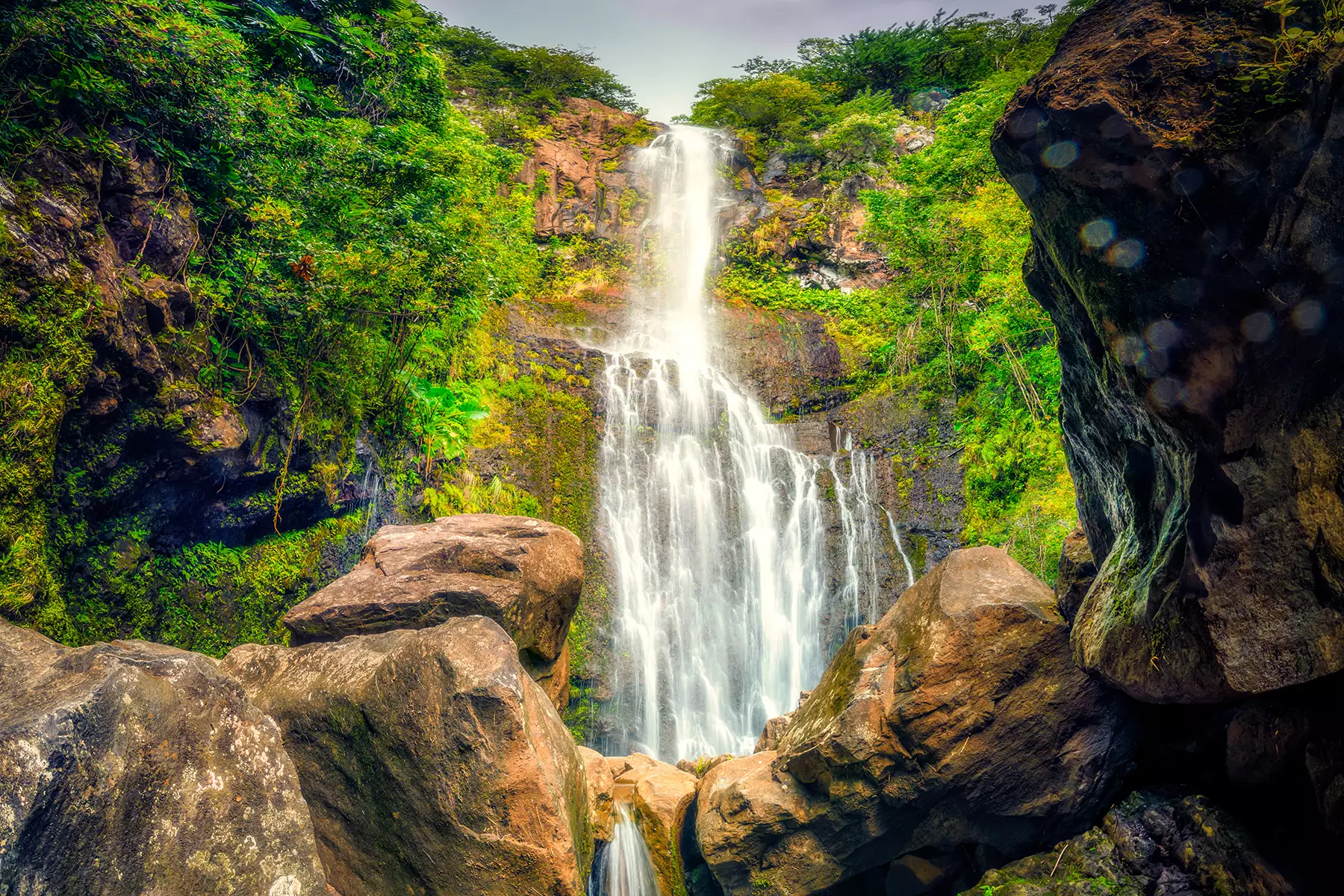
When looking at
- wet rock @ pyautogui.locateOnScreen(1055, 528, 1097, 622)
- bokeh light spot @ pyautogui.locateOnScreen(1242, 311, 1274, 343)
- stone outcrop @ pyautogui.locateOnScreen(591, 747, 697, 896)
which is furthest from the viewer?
stone outcrop @ pyautogui.locateOnScreen(591, 747, 697, 896)

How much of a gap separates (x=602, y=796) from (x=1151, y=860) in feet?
16.1

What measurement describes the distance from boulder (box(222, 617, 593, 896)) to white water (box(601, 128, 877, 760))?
A: 6.94 meters

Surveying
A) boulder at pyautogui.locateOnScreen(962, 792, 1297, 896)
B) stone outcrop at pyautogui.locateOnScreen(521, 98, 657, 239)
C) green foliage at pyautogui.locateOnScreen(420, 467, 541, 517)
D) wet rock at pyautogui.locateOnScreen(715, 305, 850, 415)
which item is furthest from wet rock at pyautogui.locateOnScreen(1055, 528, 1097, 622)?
stone outcrop at pyautogui.locateOnScreen(521, 98, 657, 239)

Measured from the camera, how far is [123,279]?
5938mm

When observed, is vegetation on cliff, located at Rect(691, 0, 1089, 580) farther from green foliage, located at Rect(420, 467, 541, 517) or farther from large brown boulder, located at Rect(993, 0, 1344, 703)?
green foliage, located at Rect(420, 467, 541, 517)

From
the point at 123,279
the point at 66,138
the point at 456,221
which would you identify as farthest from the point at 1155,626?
the point at 456,221

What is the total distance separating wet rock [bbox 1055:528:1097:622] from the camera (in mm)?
5738

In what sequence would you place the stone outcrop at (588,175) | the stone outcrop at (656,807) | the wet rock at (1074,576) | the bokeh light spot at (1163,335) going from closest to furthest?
the bokeh light spot at (1163,335)
the wet rock at (1074,576)
the stone outcrop at (656,807)
the stone outcrop at (588,175)

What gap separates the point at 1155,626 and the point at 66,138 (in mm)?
9117

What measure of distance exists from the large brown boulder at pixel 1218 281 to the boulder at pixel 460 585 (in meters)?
5.59

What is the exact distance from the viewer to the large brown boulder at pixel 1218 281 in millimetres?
3037

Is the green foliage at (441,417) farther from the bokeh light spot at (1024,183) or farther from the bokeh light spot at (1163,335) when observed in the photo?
the bokeh light spot at (1163,335)

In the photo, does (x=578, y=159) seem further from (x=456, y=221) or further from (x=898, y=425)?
(x=898, y=425)

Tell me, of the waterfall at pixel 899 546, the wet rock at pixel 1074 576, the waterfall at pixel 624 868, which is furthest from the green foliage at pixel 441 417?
the wet rock at pixel 1074 576
